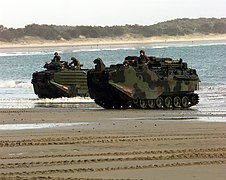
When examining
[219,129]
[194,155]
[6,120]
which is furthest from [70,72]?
[194,155]

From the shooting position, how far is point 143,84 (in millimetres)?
23750

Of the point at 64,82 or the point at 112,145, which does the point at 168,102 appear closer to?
the point at 64,82

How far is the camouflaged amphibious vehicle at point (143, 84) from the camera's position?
923 inches

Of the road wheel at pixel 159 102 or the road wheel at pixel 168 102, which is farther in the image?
the road wheel at pixel 168 102

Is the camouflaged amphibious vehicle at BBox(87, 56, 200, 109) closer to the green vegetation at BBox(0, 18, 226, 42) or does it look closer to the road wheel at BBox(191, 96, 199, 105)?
the road wheel at BBox(191, 96, 199, 105)

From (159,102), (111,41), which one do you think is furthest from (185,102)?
(111,41)

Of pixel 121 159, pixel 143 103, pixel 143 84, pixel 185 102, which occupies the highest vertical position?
pixel 121 159

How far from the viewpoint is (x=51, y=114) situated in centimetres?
2038

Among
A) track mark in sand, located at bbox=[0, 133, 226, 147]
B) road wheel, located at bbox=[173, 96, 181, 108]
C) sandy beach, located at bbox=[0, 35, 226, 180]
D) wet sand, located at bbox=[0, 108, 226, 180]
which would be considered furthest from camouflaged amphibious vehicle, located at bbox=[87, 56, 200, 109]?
track mark in sand, located at bbox=[0, 133, 226, 147]

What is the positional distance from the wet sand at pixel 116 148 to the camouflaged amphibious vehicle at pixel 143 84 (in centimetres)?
454

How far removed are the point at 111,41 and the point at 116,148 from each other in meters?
132

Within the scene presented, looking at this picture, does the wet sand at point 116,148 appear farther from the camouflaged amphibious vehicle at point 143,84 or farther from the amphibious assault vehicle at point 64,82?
the amphibious assault vehicle at point 64,82

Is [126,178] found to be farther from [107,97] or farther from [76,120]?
[107,97]

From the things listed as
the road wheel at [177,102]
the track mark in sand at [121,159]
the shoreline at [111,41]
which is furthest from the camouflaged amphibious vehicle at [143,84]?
the shoreline at [111,41]
